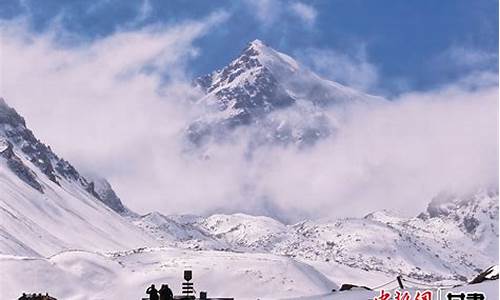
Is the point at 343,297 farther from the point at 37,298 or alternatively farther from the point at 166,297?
the point at 37,298

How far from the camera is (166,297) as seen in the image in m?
58.8

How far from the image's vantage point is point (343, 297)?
65562 millimetres

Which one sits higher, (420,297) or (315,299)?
(315,299)

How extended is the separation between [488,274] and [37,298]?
1410 inches

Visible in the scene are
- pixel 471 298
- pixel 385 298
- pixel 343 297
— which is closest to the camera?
pixel 471 298

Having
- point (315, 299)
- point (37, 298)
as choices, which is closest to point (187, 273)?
point (315, 299)

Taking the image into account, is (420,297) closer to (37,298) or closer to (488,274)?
(488,274)

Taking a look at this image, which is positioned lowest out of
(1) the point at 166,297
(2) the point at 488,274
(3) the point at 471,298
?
(3) the point at 471,298

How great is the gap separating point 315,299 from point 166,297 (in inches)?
521

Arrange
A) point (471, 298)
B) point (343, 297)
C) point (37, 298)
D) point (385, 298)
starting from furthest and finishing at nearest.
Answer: point (37, 298) → point (343, 297) → point (385, 298) → point (471, 298)

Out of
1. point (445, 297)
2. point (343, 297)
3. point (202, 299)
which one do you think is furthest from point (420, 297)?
point (202, 299)

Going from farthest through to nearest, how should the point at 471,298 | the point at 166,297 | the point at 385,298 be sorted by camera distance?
1. the point at 166,297
2. the point at 385,298
3. the point at 471,298

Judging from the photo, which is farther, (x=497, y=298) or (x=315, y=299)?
(x=315, y=299)

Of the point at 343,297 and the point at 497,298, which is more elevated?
the point at 343,297
